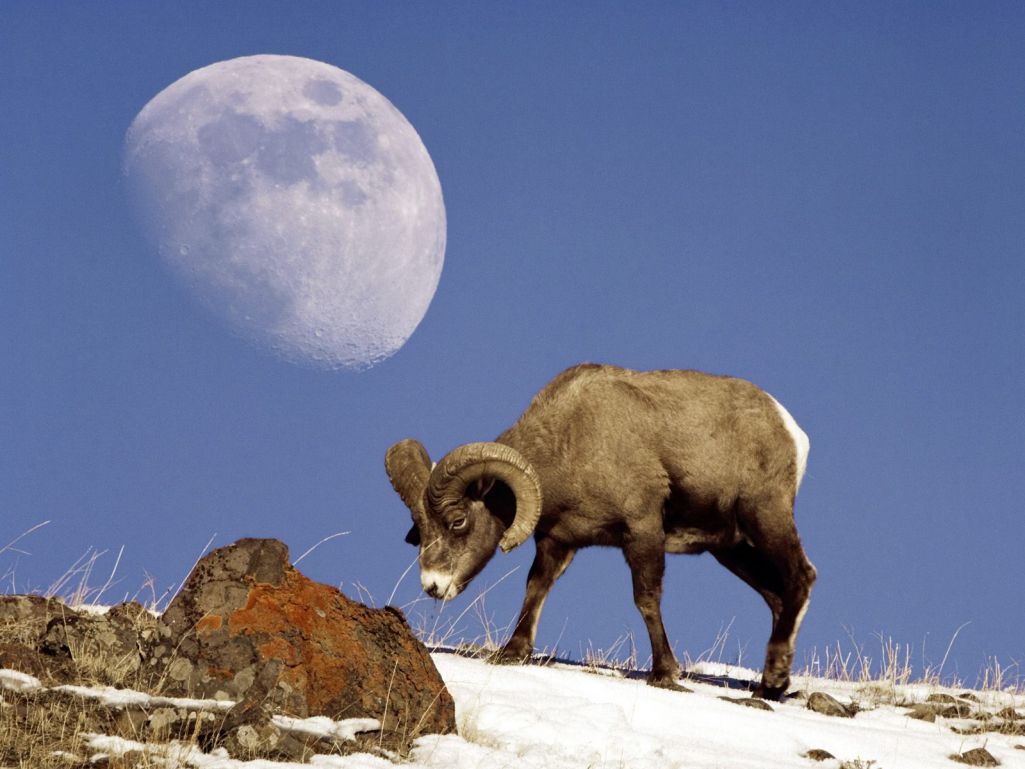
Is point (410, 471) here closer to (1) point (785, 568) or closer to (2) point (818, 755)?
(1) point (785, 568)

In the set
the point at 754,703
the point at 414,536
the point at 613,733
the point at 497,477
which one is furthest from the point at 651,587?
the point at 613,733

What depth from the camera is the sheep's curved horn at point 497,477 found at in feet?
36.6

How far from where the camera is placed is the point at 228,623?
22.4 feet

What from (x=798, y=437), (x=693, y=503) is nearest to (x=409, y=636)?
(x=693, y=503)

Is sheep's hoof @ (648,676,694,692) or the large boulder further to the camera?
sheep's hoof @ (648,676,694,692)

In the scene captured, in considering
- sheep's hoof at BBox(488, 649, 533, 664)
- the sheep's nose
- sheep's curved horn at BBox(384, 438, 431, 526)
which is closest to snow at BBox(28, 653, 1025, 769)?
sheep's hoof at BBox(488, 649, 533, 664)

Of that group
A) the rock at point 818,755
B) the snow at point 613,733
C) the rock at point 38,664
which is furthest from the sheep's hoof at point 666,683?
the rock at point 38,664

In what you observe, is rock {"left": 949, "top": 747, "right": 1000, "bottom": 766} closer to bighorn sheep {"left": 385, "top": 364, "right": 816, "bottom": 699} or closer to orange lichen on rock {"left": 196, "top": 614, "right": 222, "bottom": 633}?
bighorn sheep {"left": 385, "top": 364, "right": 816, "bottom": 699}

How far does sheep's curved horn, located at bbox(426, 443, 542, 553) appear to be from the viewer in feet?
36.6

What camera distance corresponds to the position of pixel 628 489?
37.7ft

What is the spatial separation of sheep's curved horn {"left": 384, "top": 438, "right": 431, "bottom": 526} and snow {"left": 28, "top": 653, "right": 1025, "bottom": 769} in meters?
2.34

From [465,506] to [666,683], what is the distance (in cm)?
240

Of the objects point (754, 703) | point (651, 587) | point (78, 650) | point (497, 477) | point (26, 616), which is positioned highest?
point (497, 477)

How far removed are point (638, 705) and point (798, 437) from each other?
15.0 feet
